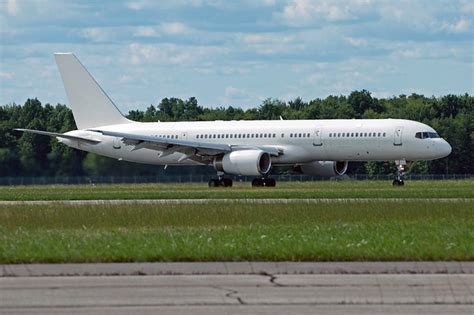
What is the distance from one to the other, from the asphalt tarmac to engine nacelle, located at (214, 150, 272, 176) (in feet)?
142

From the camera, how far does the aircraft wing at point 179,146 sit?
64.2 meters

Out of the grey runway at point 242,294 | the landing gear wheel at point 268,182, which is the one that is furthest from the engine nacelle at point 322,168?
the grey runway at point 242,294

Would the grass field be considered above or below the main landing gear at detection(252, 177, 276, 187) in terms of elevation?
below

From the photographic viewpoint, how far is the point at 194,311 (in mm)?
14047

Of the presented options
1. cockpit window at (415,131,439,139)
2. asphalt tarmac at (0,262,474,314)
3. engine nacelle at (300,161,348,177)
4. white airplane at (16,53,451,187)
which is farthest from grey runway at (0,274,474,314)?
engine nacelle at (300,161,348,177)

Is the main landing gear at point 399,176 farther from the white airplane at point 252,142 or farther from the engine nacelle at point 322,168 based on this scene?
the engine nacelle at point 322,168

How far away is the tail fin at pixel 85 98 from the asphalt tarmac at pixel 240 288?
54.1m

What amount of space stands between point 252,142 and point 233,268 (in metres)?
48.4

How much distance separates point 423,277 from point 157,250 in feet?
18.5

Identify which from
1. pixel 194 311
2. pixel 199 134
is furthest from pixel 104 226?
pixel 199 134

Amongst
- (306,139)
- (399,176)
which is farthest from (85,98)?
(399,176)

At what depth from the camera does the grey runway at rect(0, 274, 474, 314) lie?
14203 mm

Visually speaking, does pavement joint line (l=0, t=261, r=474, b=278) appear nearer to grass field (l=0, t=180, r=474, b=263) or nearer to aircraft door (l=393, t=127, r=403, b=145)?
grass field (l=0, t=180, r=474, b=263)

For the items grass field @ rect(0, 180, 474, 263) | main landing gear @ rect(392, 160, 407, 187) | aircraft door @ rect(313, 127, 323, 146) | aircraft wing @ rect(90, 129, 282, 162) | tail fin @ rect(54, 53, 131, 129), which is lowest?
grass field @ rect(0, 180, 474, 263)
